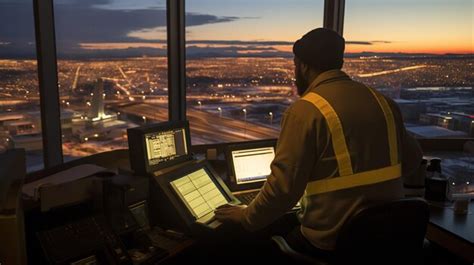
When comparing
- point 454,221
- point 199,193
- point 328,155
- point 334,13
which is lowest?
point 454,221

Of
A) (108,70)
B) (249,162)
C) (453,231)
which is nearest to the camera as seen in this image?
(453,231)

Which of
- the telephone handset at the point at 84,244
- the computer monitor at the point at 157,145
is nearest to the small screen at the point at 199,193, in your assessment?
the computer monitor at the point at 157,145

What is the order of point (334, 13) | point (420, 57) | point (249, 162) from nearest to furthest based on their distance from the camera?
point (249, 162) → point (334, 13) → point (420, 57)

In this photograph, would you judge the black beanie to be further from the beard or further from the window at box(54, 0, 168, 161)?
the window at box(54, 0, 168, 161)

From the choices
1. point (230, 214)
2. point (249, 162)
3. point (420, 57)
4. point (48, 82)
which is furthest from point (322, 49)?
point (420, 57)

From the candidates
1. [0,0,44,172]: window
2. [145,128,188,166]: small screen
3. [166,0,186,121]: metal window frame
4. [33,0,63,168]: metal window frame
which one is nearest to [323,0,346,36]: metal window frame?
[166,0,186,121]: metal window frame

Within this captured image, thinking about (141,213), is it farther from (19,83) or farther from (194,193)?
(19,83)
